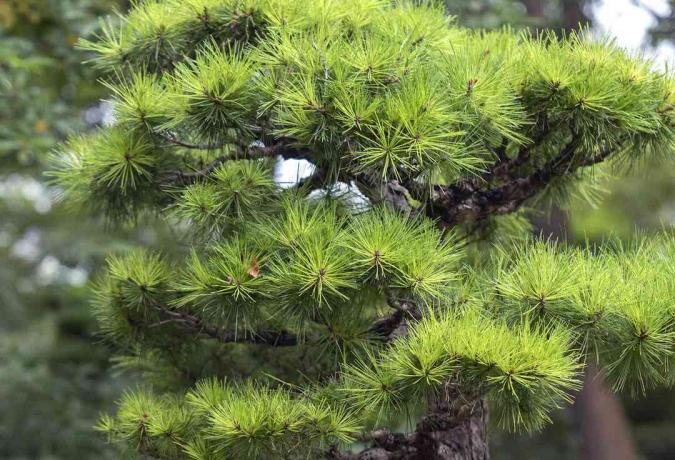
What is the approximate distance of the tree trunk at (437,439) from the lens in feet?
4.93

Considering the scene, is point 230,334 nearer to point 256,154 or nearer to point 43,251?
point 256,154

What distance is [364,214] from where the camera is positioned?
1.49 meters

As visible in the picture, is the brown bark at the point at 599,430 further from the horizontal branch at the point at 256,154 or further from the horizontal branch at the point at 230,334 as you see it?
the horizontal branch at the point at 256,154

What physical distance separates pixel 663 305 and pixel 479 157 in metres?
0.43

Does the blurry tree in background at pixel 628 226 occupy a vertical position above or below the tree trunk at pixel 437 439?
above

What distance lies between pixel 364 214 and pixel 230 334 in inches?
16.9

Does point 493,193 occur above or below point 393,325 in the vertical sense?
above

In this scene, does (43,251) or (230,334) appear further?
(43,251)

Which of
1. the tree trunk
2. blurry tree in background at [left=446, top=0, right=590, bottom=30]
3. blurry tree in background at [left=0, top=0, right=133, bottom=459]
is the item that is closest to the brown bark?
blurry tree in background at [left=446, top=0, right=590, bottom=30]

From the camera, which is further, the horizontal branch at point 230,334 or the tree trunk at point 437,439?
the horizontal branch at point 230,334

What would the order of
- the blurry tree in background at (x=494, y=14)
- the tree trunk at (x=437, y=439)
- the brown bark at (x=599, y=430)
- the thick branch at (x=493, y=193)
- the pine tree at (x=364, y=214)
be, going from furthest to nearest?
the brown bark at (x=599, y=430)
the blurry tree in background at (x=494, y=14)
the thick branch at (x=493, y=193)
the tree trunk at (x=437, y=439)
the pine tree at (x=364, y=214)

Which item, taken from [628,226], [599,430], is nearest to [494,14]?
[599,430]

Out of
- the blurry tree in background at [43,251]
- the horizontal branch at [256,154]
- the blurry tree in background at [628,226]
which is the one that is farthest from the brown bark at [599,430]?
the horizontal branch at [256,154]

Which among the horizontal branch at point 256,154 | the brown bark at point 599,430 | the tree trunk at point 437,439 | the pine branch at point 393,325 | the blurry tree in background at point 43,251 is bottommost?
the tree trunk at point 437,439
